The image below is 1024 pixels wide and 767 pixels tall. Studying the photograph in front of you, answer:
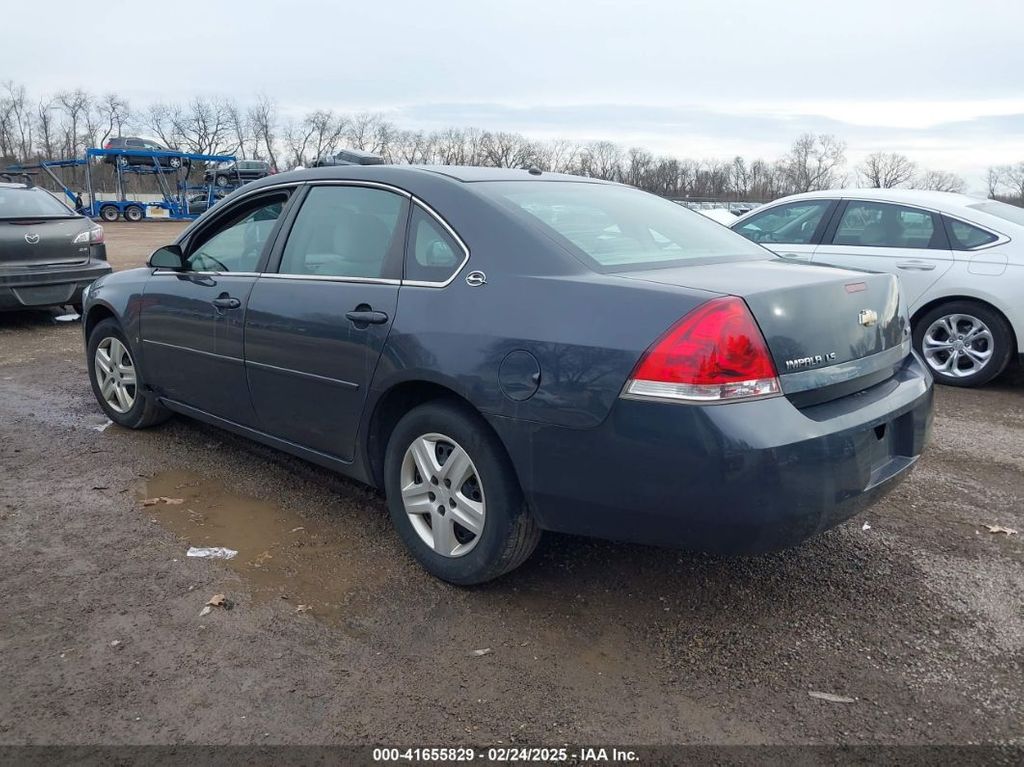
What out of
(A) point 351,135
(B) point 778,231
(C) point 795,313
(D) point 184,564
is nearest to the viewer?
(C) point 795,313

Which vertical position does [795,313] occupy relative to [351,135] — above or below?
below

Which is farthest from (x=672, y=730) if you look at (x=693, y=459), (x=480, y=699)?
(x=693, y=459)

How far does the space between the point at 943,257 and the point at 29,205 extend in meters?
8.89

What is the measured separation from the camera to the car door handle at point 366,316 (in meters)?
3.20

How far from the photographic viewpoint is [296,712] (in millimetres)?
2436

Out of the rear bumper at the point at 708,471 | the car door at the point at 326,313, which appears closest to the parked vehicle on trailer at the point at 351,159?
the car door at the point at 326,313

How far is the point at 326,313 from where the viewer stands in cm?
342

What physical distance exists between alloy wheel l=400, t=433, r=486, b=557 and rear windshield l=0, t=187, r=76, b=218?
721cm

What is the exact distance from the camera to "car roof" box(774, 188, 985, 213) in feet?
22.3

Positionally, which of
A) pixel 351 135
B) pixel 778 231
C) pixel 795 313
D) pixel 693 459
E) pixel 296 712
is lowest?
pixel 296 712

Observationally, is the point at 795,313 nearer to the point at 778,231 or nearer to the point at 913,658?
the point at 913,658

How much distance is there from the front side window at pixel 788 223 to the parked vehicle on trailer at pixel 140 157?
3316cm

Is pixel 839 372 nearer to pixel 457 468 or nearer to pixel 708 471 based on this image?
pixel 708 471

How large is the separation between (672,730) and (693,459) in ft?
2.58
